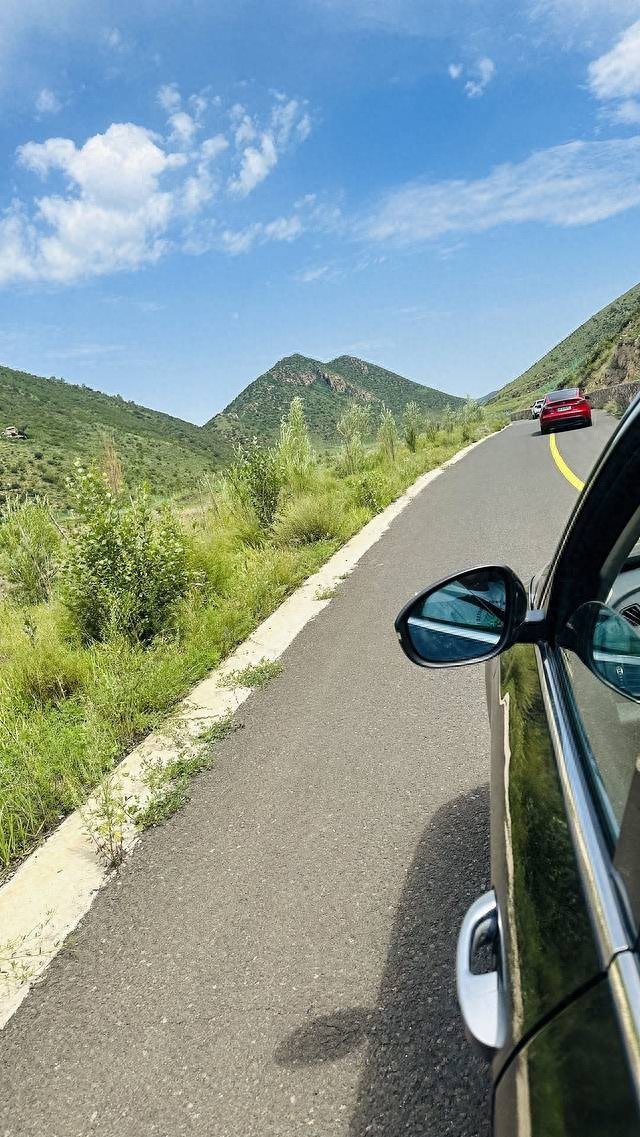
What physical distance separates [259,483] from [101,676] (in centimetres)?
651

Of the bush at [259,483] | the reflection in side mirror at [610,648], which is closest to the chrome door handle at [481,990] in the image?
the reflection in side mirror at [610,648]

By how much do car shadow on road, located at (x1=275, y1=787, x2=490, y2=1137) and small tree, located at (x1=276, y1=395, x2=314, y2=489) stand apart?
9.65 m

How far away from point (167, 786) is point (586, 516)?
310cm

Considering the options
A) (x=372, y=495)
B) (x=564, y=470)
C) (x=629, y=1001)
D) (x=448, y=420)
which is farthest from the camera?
(x=448, y=420)

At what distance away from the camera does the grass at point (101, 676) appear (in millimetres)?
3867

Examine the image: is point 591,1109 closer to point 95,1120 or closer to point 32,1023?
point 95,1120

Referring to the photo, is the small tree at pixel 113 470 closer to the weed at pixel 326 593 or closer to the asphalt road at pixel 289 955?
the weed at pixel 326 593

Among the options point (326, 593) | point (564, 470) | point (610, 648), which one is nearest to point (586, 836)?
point (610, 648)

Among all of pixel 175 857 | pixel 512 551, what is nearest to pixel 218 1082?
pixel 175 857

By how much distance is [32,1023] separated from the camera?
2.42m

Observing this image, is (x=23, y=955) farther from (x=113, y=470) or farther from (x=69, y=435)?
(x=69, y=435)

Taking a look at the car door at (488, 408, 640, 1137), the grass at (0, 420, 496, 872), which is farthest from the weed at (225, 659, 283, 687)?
the car door at (488, 408, 640, 1137)

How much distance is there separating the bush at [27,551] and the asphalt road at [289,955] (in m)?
5.82

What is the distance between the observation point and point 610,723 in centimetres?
125
